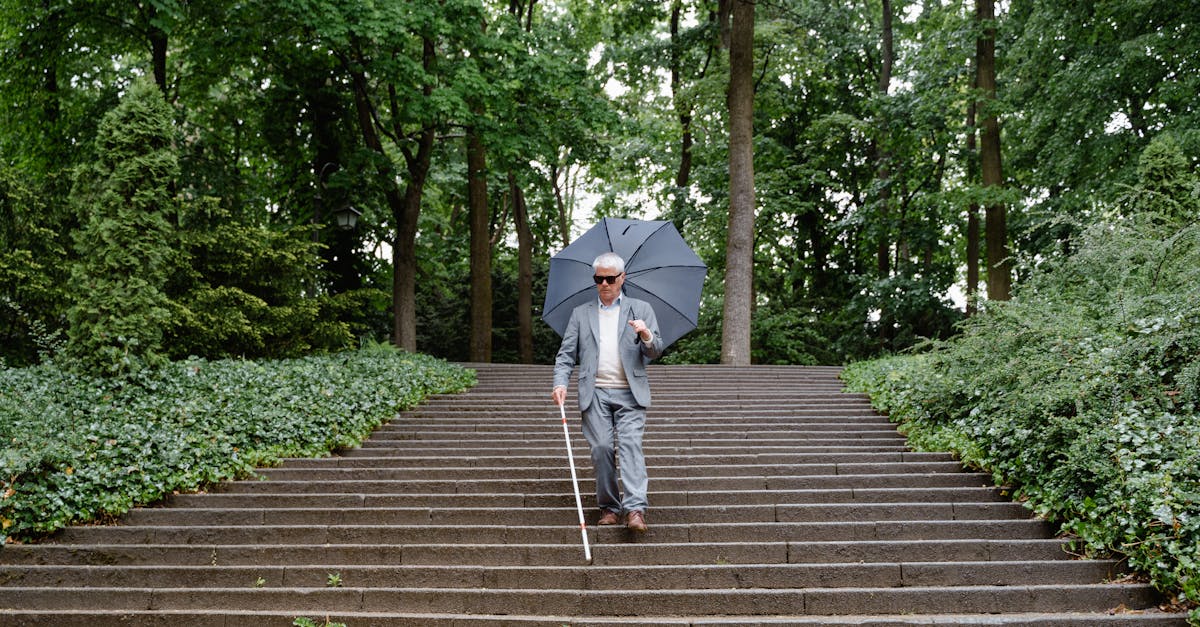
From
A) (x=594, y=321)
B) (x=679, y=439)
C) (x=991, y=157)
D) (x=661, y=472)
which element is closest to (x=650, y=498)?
(x=661, y=472)

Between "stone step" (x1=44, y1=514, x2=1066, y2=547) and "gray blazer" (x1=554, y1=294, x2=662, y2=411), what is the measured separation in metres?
0.97

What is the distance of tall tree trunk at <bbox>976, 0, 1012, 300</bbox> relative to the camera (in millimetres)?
16453

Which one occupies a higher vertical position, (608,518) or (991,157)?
(991,157)

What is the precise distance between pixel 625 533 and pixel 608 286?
1.66m

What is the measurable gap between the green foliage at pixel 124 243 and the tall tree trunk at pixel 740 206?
922 centimetres

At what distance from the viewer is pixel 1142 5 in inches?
638

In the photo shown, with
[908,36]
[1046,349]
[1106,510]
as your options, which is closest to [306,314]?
[1046,349]

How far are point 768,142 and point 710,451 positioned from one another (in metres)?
14.9

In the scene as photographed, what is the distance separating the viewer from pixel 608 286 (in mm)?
5980

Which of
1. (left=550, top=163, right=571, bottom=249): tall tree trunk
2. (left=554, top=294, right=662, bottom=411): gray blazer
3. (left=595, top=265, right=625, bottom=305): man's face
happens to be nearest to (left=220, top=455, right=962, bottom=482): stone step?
(left=554, top=294, right=662, bottom=411): gray blazer

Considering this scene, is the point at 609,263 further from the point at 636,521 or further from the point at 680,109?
the point at 680,109

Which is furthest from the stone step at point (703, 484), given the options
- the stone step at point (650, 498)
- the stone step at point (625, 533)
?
the stone step at point (625, 533)

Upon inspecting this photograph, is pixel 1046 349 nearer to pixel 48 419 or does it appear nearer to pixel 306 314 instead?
pixel 48 419

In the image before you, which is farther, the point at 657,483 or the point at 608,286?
the point at 657,483
